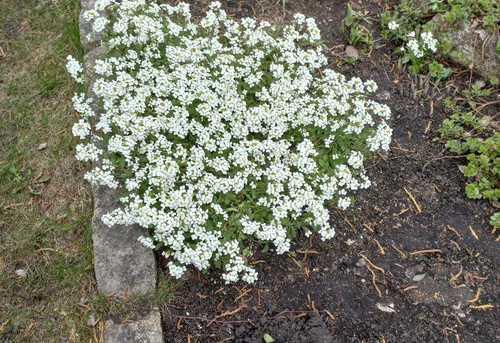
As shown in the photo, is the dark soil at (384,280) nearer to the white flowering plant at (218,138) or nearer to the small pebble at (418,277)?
the small pebble at (418,277)

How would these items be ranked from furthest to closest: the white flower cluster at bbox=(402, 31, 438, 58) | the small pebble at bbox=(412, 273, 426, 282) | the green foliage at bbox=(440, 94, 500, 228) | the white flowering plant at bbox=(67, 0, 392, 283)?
the white flower cluster at bbox=(402, 31, 438, 58) < the green foliage at bbox=(440, 94, 500, 228) < the small pebble at bbox=(412, 273, 426, 282) < the white flowering plant at bbox=(67, 0, 392, 283)

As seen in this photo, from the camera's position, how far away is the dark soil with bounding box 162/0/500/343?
3990 mm

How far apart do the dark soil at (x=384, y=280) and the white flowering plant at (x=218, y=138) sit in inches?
9.0

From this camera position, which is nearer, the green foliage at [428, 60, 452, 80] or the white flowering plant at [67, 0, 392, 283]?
the white flowering plant at [67, 0, 392, 283]

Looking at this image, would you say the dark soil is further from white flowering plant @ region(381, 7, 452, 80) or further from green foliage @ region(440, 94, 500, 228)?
white flowering plant @ region(381, 7, 452, 80)

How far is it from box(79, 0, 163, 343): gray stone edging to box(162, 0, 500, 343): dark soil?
0.19 m

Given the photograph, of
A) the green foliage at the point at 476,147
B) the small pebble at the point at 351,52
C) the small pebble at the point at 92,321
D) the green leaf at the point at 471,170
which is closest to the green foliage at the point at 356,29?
the small pebble at the point at 351,52

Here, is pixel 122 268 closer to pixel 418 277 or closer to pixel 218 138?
pixel 218 138

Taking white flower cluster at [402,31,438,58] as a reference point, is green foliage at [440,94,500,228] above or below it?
below

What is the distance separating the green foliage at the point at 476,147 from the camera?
14.9 feet

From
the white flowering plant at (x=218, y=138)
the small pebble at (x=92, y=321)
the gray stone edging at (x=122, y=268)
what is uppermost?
the white flowering plant at (x=218, y=138)

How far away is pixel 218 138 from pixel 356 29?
2.04 m

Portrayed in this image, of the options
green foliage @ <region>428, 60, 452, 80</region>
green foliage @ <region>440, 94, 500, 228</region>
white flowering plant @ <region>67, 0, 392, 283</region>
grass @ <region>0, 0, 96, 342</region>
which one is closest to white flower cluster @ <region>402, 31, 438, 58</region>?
green foliage @ <region>428, 60, 452, 80</region>

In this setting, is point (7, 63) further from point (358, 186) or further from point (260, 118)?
point (358, 186)
